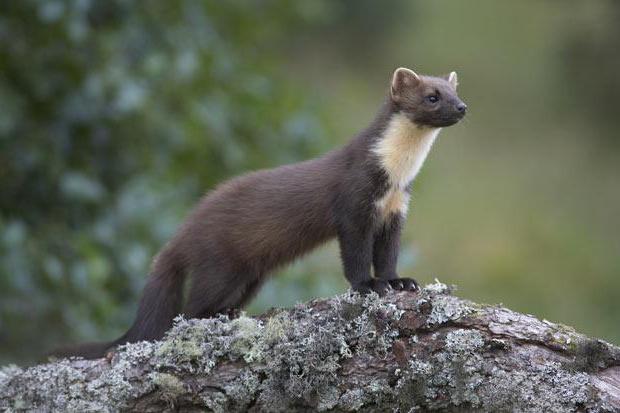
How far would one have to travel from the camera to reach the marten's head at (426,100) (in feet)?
20.9

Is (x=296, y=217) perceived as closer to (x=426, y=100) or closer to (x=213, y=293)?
(x=213, y=293)

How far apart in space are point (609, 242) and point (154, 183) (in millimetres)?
9207

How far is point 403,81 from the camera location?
660 centimetres

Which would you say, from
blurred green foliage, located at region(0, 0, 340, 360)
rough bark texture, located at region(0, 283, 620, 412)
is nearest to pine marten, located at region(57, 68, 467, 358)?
rough bark texture, located at region(0, 283, 620, 412)

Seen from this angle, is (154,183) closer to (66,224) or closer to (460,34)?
(66,224)

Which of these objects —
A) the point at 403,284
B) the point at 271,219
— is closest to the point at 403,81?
the point at 271,219

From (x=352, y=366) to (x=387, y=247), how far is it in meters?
1.60

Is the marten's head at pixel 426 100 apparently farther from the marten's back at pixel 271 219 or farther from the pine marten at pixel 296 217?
the marten's back at pixel 271 219

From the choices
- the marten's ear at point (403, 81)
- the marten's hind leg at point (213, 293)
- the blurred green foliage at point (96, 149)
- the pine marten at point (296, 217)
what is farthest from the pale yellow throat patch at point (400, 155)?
the blurred green foliage at point (96, 149)

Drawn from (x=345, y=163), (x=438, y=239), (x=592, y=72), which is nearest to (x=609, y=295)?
(x=438, y=239)

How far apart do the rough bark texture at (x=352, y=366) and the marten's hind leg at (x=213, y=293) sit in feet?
3.60

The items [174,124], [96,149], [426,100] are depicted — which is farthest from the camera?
[174,124]

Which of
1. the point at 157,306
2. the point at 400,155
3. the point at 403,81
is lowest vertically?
the point at 157,306

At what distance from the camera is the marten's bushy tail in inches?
250
